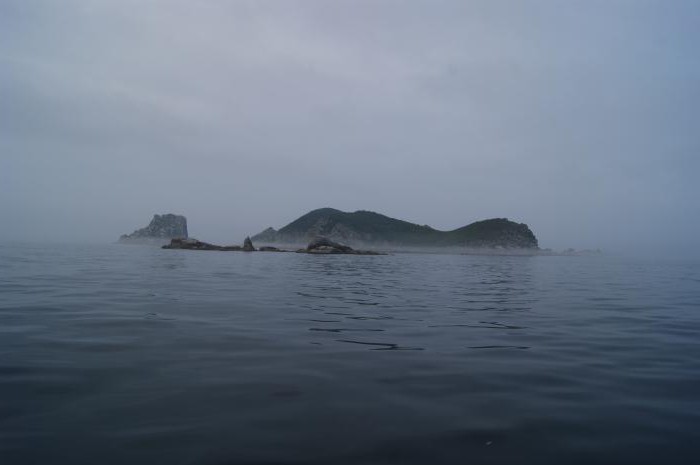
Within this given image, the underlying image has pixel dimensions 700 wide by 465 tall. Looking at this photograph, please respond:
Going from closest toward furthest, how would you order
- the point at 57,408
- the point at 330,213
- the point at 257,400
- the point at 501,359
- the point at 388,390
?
the point at 57,408 < the point at 257,400 < the point at 388,390 < the point at 501,359 < the point at 330,213

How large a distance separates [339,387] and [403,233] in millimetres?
180777

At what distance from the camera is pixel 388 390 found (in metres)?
6.65

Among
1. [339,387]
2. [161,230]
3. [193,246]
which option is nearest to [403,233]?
[161,230]

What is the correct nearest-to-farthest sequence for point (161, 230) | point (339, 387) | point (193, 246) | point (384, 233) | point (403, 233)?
point (339, 387) → point (193, 246) → point (161, 230) → point (384, 233) → point (403, 233)

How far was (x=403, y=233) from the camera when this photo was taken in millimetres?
186000

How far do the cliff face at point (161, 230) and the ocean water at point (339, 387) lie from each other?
157 metres

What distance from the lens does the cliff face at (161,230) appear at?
159250mm

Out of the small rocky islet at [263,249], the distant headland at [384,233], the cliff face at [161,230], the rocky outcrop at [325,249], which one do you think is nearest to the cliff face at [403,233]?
the distant headland at [384,233]

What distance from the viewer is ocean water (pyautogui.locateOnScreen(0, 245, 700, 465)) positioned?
4.77 metres

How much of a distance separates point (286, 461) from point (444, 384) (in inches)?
134

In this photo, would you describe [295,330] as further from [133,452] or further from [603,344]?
[603,344]

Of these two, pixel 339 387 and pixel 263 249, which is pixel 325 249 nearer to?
pixel 263 249

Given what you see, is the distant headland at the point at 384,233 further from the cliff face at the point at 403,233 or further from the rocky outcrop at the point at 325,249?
the rocky outcrop at the point at 325,249

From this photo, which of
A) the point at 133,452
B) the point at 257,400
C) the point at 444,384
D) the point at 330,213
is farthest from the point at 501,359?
the point at 330,213
